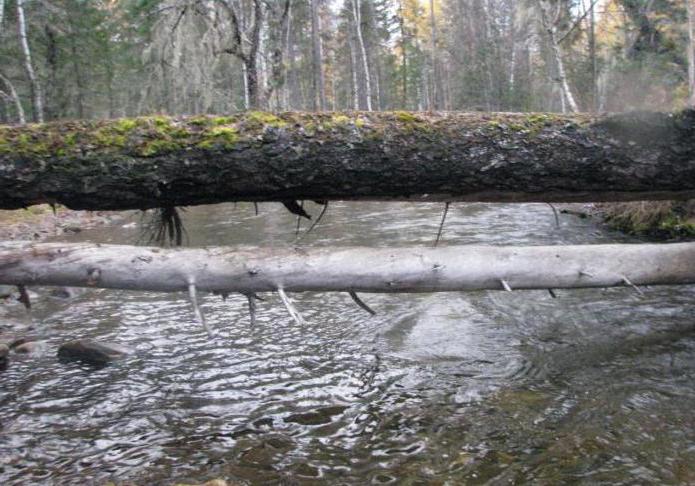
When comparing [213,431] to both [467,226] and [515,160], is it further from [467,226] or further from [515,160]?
[467,226]

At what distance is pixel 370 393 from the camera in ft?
16.4

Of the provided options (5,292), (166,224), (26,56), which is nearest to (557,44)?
(166,224)

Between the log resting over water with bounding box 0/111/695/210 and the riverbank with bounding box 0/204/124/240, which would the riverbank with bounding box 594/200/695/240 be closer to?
the log resting over water with bounding box 0/111/695/210

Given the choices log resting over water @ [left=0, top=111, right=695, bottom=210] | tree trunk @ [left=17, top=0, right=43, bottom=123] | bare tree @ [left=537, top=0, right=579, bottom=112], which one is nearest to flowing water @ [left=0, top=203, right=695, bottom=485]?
log resting over water @ [left=0, top=111, right=695, bottom=210]

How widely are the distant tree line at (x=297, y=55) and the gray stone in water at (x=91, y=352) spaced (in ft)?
20.7

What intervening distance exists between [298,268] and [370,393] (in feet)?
4.31

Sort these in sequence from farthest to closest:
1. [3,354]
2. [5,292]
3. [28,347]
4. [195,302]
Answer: [5,292]
[28,347]
[3,354]
[195,302]

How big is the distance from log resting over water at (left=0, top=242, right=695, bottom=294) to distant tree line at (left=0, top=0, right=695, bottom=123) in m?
2.47

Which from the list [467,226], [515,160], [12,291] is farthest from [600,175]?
[12,291]

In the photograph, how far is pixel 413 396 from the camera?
193 inches

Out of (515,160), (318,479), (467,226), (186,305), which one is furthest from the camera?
(467,226)

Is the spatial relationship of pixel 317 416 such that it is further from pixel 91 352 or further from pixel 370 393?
pixel 91 352

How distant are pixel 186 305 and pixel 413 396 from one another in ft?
13.8

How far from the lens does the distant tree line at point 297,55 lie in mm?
15859
